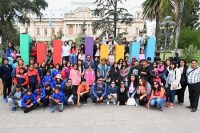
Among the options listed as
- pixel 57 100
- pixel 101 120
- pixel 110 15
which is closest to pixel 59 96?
pixel 57 100

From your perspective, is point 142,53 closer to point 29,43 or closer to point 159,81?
point 159,81

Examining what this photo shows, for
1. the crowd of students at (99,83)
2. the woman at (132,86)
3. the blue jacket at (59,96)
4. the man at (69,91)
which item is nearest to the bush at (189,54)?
the crowd of students at (99,83)

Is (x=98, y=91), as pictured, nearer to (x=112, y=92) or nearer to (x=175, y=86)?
(x=112, y=92)

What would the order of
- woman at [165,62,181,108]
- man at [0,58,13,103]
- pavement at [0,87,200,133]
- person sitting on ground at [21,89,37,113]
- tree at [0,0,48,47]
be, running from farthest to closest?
tree at [0,0,48,47]
man at [0,58,13,103]
woman at [165,62,181,108]
person sitting on ground at [21,89,37,113]
pavement at [0,87,200,133]

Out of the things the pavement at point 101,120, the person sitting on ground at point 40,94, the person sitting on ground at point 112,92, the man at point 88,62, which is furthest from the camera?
the man at point 88,62

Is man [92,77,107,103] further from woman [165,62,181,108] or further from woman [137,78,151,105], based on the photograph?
woman [165,62,181,108]

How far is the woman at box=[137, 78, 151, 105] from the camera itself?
9.40 m

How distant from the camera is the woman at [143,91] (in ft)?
30.8

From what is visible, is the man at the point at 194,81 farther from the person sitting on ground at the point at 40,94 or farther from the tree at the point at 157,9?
the tree at the point at 157,9

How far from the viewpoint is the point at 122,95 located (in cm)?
960

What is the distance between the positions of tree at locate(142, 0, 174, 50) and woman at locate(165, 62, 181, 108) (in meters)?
9.96

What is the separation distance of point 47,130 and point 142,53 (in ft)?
19.3

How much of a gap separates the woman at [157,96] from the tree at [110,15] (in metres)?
13.5

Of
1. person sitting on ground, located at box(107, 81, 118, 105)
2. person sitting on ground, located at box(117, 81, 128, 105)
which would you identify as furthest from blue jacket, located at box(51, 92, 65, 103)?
person sitting on ground, located at box(117, 81, 128, 105)
